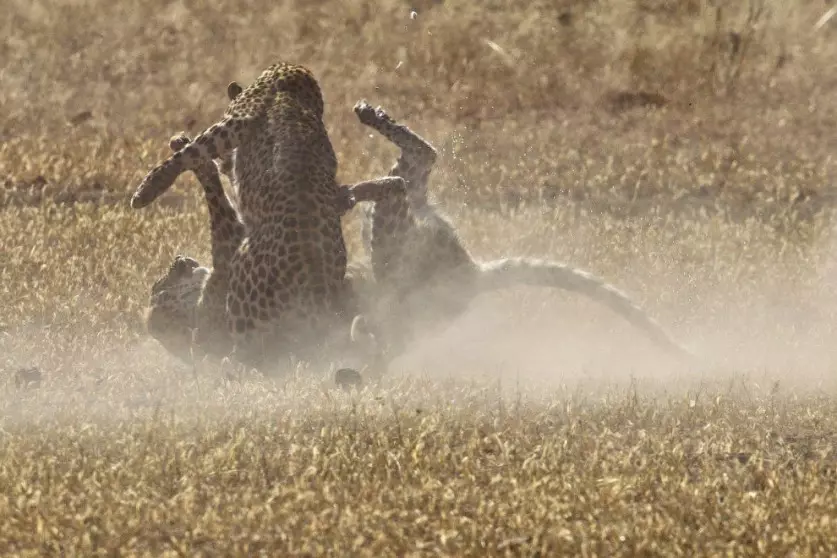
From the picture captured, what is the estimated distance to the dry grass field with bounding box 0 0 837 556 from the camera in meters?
6.48

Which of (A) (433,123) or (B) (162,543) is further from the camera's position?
(A) (433,123)

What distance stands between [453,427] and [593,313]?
5068 mm

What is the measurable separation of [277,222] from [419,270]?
4.11 feet

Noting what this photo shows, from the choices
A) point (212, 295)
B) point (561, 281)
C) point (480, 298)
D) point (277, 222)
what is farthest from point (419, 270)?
point (480, 298)

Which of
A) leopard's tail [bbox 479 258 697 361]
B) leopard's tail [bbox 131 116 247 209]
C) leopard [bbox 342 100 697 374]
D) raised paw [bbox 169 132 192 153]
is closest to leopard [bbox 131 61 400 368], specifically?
leopard's tail [bbox 131 116 247 209]

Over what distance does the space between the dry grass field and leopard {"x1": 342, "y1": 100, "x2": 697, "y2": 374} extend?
0.34 m

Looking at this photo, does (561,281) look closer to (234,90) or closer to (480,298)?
(480,298)

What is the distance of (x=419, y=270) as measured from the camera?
10562 millimetres

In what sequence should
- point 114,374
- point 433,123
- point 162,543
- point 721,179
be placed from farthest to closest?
point 433,123 < point 721,179 < point 114,374 < point 162,543

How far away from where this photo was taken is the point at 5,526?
6250 mm

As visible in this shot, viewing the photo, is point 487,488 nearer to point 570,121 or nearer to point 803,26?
point 570,121

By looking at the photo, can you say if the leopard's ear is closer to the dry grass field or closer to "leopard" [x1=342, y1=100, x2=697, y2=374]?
"leopard" [x1=342, y1=100, x2=697, y2=374]

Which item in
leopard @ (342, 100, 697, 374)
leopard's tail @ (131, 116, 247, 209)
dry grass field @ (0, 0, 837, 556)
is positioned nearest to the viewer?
dry grass field @ (0, 0, 837, 556)

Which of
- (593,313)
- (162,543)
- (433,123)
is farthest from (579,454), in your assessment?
(433,123)
